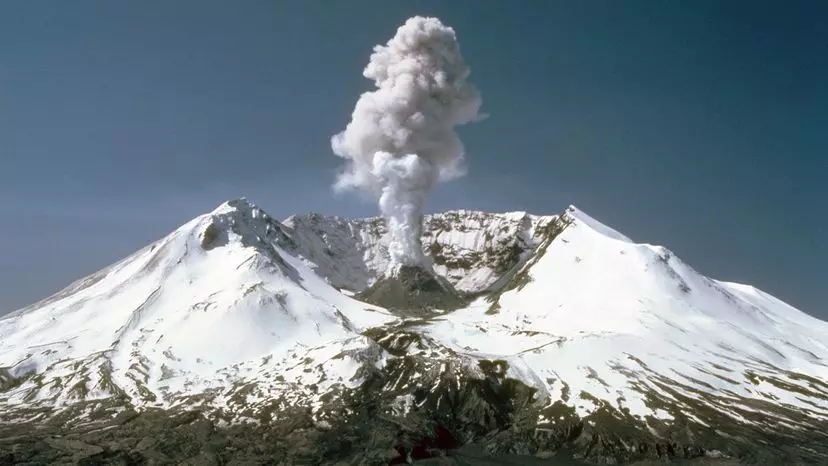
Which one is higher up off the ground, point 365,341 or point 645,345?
point 645,345

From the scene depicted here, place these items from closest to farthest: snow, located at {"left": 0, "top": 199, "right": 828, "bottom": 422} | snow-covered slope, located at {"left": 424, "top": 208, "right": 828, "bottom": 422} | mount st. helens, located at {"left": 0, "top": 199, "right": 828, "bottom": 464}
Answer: mount st. helens, located at {"left": 0, "top": 199, "right": 828, "bottom": 464}
snow-covered slope, located at {"left": 424, "top": 208, "right": 828, "bottom": 422}
snow, located at {"left": 0, "top": 199, "right": 828, "bottom": 422}

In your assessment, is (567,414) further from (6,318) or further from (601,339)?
(6,318)

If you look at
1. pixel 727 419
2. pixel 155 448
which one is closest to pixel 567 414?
pixel 727 419

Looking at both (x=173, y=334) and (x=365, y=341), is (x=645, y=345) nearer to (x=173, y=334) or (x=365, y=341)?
(x=365, y=341)

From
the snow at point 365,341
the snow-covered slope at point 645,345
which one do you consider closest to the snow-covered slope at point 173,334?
the snow at point 365,341

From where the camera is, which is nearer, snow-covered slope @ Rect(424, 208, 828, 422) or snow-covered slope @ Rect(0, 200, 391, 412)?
snow-covered slope @ Rect(424, 208, 828, 422)

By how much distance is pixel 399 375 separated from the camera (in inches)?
5369

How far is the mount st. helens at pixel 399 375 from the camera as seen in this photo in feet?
355

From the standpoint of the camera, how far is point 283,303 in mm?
178875

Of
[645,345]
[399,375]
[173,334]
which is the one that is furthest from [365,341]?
[645,345]

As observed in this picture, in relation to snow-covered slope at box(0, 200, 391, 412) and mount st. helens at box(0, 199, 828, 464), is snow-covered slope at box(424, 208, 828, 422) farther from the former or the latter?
snow-covered slope at box(0, 200, 391, 412)

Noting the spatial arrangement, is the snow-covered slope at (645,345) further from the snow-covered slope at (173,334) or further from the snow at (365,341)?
the snow-covered slope at (173,334)

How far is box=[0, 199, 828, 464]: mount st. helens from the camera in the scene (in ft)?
355

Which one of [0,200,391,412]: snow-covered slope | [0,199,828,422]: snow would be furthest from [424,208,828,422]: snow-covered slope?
[0,200,391,412]: snow-covered slope
